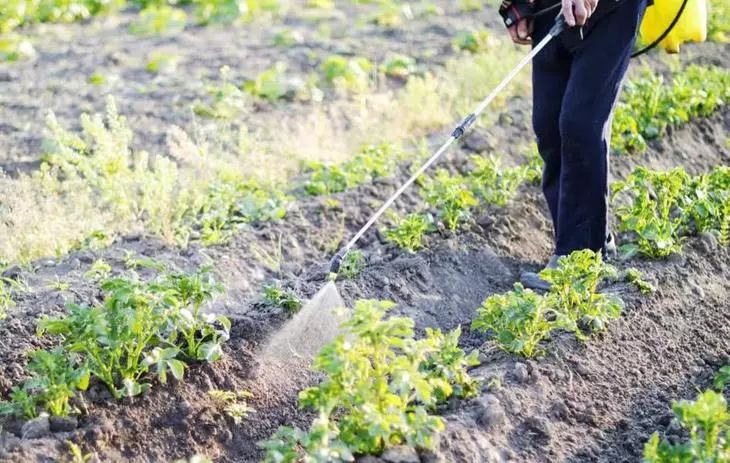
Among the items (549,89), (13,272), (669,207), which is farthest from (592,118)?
(13,272)

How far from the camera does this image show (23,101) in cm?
866

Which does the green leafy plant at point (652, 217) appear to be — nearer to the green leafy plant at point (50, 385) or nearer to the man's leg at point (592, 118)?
the man's leg at point (592, 118)

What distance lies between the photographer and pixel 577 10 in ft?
15.5

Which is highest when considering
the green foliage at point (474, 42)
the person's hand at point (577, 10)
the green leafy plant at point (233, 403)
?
the person's hand at point (577, 10)

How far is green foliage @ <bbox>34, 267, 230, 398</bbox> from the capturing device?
157 inches

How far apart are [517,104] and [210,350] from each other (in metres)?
4.22

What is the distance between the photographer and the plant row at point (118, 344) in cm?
396

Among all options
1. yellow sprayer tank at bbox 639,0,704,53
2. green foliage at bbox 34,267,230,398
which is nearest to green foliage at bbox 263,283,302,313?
green foliage at bbox 34,267,230,398

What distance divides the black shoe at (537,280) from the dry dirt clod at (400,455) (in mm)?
1856

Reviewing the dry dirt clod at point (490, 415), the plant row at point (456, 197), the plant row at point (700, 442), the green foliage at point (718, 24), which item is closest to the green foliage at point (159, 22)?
the green foliage at point (718, 24)

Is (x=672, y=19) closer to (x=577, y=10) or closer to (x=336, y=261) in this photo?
(x=577, y=10)

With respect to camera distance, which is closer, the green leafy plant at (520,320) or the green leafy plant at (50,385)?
the green leafy plant at (50,385)

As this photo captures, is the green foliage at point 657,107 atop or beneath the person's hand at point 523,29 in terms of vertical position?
beneath

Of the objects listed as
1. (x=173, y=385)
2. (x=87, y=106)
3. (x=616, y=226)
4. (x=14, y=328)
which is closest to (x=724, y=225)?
(x=616, y=226)
